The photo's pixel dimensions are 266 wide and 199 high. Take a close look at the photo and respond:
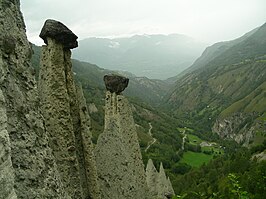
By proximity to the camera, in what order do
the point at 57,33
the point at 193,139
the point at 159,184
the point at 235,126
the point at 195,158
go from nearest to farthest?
the point at 57,33 < the point at 159,184 < the point at 195,158 < the point at 193,139 < the point at 235,126

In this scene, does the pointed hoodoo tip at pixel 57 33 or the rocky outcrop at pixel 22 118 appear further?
the pointed hoodoo tip at pixel 57 33

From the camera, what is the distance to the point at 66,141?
24.4 feet

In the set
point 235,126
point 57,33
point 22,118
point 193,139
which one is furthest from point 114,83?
point 235,126

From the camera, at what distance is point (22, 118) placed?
381 cm

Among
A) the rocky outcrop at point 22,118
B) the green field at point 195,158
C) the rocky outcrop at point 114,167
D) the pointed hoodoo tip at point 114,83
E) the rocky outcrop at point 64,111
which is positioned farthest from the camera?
the green field at point 195,158

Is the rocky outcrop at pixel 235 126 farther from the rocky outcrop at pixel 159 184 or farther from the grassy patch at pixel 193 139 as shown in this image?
the rocky outcrop at pixel 159 184

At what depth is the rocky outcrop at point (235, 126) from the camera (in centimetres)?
16300

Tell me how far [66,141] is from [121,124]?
5116mm

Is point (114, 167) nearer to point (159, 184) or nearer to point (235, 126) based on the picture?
point (159, 184)

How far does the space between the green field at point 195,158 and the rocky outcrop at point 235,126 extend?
92.2ft

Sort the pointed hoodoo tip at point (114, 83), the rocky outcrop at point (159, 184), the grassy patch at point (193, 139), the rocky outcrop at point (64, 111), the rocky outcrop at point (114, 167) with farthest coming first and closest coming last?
the grassy patch at point (193, 139) → the rocky outcrop at point (159, 184) → the pointed hoodoo tip at point (114, 83) → the rocky outcrop at point (114, 167) → the rocky outcrop at point (64, 111)

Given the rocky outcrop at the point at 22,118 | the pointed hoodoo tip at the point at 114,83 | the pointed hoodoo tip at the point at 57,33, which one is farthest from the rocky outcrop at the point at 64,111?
the pointed hoodoo tip at the point at 114,83

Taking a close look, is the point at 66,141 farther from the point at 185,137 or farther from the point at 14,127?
the point at 185,137

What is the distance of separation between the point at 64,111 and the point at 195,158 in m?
129
